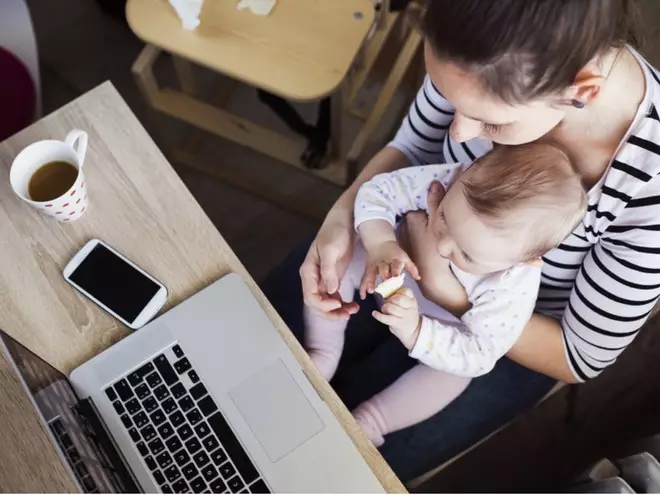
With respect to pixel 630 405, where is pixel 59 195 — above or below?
above

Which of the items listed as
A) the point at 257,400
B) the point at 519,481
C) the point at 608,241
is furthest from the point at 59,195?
the point at 519,481

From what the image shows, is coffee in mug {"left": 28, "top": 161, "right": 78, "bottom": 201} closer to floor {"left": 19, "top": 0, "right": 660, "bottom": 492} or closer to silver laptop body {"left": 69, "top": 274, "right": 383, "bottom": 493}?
silver laptop body {"left": 69, "top": 274, "right": 383, "bottom": 493}

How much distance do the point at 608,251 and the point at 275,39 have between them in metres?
0.78

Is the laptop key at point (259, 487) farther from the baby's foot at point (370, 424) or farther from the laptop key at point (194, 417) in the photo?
the baby's foot at point (370, 424)

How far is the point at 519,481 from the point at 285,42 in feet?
3.51

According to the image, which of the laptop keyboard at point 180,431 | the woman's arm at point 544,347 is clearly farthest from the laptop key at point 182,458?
the woman's arm at point 544,347

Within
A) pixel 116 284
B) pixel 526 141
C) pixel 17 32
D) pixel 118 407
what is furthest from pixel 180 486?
pixel 17 32

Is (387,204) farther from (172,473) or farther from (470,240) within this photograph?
(172,473)

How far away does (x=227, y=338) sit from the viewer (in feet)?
2.81

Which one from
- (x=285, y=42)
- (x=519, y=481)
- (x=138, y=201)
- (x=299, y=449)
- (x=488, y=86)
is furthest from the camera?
(x=519, y=481)

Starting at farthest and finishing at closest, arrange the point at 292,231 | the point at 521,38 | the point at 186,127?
1. the point at 186,127
2. the point at 292,231
3. the point at 521,38

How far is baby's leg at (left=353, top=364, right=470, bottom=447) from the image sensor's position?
102 centimetres

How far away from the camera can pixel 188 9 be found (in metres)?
1.30

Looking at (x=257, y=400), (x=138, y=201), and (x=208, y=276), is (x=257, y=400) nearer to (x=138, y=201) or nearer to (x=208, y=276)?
(x=208, y=276)
